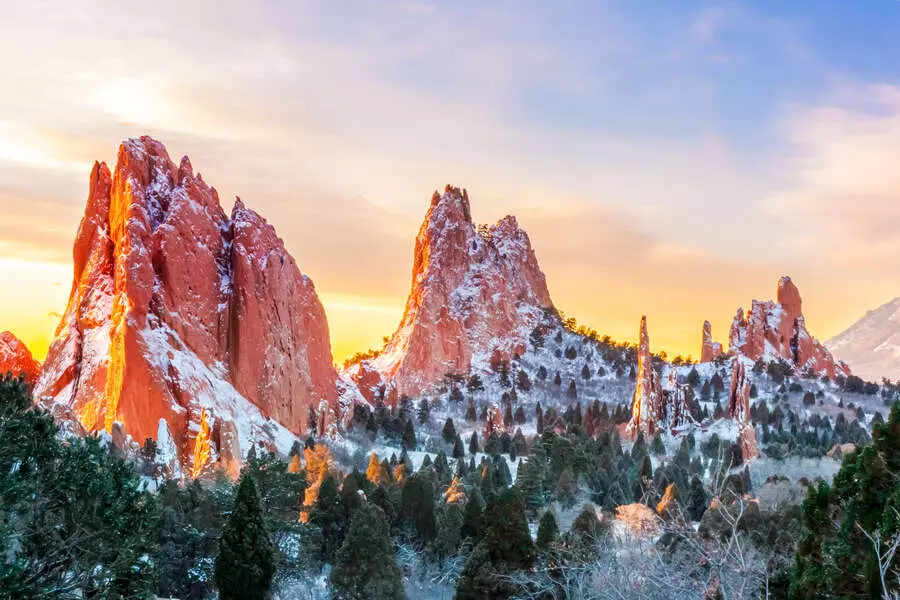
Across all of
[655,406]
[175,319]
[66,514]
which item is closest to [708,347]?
[655,406]

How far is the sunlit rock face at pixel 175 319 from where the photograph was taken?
7219cm

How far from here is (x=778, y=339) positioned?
477ft

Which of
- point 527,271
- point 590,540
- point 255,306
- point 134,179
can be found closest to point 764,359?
point 527,271

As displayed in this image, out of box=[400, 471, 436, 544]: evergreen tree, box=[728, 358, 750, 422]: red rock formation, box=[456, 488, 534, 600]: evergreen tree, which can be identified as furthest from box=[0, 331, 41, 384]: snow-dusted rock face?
box=[456, 488, 534, 600]: evergreen tree

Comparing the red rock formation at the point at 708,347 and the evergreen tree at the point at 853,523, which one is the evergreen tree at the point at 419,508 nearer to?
the evergreen tree at the point at 853,523

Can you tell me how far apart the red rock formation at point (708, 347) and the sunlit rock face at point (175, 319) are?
76669mm

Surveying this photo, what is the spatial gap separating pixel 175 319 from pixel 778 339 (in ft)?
339

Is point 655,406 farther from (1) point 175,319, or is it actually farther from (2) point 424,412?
(1) point 175,319

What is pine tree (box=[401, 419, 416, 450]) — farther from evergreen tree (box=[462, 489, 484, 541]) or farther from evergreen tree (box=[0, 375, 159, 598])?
evergreen tree (box=[0, 375, 159, 598])

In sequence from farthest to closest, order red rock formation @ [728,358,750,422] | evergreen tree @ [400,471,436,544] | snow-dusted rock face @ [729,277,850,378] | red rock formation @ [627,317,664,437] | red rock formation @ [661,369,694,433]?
snow-dusted rock face @ [729,277,850,378], red rock formation @ [661,369,694,433], red rock formation @ [627,317,664,437], red rock formation @ [728,358,750,422], evergreen tree @ [400,471,436,544]

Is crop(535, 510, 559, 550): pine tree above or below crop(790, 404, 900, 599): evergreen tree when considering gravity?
below

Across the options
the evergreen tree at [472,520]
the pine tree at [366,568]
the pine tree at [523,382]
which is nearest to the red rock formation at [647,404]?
the pine tree at [523,382]

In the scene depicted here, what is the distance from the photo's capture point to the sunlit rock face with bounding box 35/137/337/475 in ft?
237

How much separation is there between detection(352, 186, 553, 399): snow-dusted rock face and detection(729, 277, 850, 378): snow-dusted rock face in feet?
114
